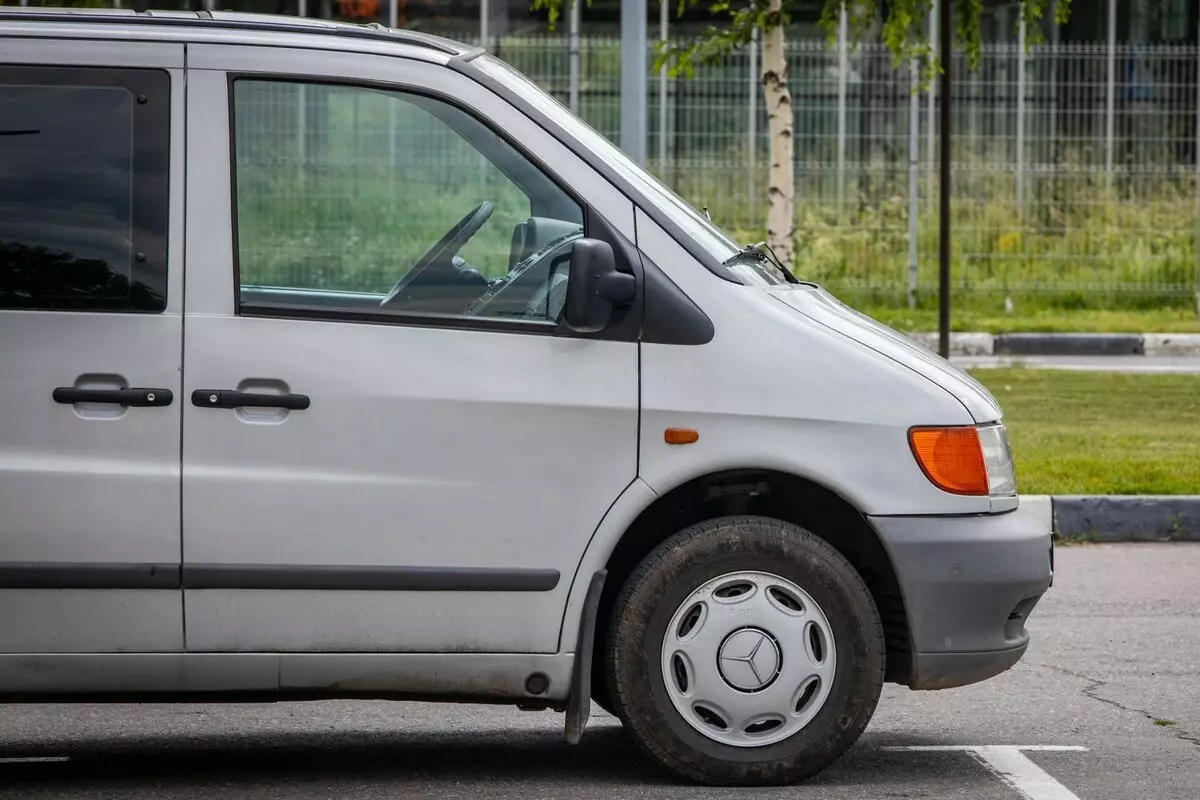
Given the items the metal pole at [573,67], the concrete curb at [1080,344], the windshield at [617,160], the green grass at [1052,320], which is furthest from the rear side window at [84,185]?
the metal pole at [573,67]

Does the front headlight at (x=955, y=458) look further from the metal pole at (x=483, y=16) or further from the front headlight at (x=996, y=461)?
the metal pole at (x=483, y=16)

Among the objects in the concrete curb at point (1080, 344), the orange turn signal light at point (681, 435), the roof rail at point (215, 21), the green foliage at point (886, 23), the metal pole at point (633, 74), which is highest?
the green foliage at point (886, 23)

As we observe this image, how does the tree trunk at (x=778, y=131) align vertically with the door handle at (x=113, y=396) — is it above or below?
above

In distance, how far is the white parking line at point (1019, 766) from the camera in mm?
4625

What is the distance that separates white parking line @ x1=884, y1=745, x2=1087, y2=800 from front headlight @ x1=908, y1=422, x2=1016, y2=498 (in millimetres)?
741

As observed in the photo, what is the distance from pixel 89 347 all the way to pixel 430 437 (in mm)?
817

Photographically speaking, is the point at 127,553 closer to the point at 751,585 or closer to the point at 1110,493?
the point at 751,585

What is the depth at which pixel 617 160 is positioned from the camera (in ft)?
15.4

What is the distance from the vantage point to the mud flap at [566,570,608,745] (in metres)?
4.48

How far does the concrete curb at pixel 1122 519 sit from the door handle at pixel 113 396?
535 centimetres

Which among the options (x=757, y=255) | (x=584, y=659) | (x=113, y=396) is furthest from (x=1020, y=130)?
(x=113, y=396)

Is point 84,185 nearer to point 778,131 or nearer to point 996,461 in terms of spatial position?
point 996,461

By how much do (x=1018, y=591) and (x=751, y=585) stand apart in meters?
0.66

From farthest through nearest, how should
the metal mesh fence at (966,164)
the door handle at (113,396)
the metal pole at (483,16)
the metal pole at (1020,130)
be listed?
the metal pole at (483,16) < the metal pole at (1020,130) < the metal mesh fence at (966,164) < the door handle at (113,396)
